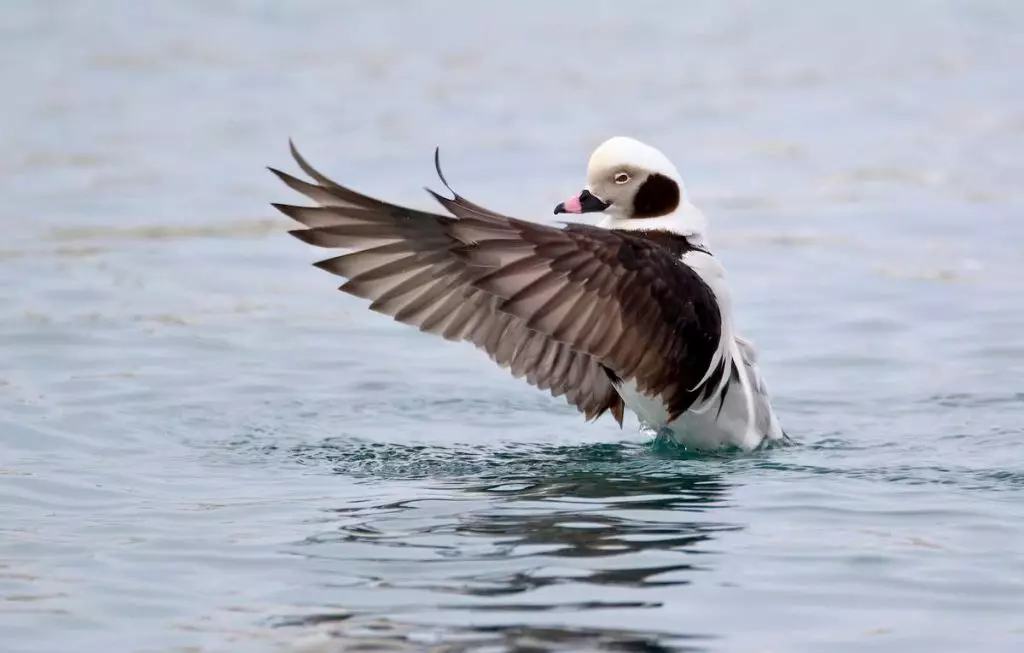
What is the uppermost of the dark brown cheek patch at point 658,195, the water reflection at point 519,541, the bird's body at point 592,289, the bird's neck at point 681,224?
the dark brown cheek patch at point 658,195

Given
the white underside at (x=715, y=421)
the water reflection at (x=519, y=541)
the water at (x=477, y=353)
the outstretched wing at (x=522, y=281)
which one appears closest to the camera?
the water reflection at (x=519, y=541)

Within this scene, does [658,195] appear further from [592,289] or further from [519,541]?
[519,541]

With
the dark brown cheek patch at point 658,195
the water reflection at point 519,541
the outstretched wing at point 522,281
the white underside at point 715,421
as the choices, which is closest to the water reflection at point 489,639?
the water reflection at point 519,541

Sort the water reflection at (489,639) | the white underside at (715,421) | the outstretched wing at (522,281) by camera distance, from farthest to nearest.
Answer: the white underside at (715,421) < the outstretched wing at (522,281) < the water reflection at (489,639)

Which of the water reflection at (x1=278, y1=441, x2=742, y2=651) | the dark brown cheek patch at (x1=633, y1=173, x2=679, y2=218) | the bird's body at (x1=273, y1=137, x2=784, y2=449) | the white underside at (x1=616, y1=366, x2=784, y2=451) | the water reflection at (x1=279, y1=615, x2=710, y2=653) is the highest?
the dark brown cheek patch at (x1=633, y1=173, x2=679, y2=218)

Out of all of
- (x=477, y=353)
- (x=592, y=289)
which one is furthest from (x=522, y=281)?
(x=477, y=353)

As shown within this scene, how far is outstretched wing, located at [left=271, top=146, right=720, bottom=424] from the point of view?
242 inches

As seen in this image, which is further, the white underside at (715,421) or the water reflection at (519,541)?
the white underside at (715,421)

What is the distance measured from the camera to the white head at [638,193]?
7.13 metres

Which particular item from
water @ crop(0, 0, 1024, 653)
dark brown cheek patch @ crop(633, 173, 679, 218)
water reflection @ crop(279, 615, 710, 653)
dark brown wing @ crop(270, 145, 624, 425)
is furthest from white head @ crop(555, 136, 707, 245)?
water reflection @ crop(279, 615, 710, 653)

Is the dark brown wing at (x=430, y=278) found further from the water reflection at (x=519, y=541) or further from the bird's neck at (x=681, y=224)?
the bird's neck at (x=681, y=224)

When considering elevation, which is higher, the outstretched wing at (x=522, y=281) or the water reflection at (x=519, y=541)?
the outstretched wing at (x=522, y=281)

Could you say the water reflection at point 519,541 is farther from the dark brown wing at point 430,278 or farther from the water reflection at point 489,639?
the dark brown wing at point 430,278

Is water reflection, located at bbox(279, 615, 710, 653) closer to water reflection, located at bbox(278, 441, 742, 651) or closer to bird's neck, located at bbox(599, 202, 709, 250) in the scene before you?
water reflection, located at bbox(278, 441, 742, 651)
